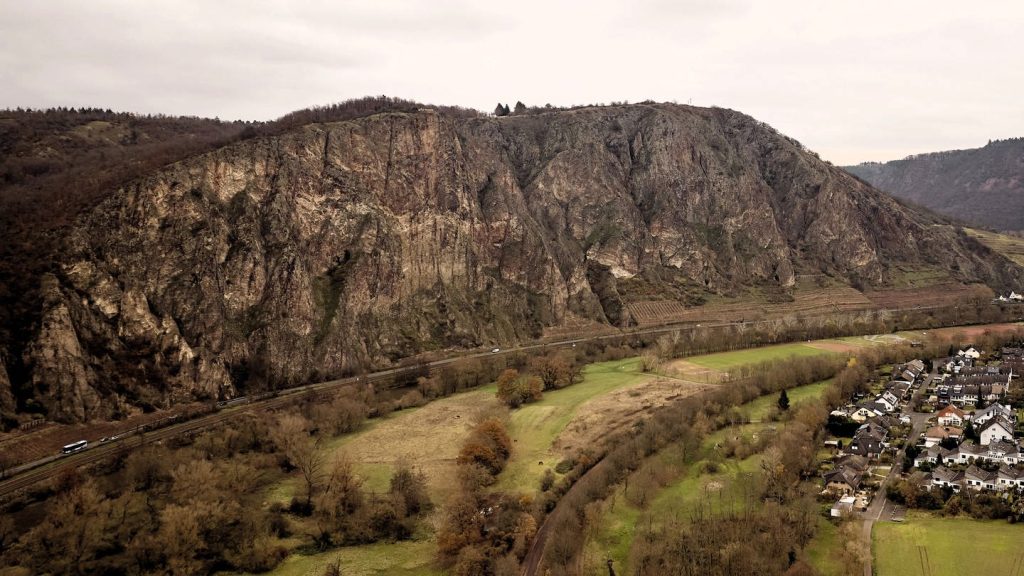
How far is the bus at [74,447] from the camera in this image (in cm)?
6066

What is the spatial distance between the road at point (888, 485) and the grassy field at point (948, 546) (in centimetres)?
55

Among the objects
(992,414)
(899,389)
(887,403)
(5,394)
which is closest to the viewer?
(992,414)

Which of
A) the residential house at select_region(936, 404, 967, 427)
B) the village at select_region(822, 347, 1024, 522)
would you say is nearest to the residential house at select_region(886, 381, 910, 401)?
the village at select_region(822, 347, 1024, 522)

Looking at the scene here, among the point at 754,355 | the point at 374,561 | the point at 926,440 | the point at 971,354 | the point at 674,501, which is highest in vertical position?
the point at 971,354

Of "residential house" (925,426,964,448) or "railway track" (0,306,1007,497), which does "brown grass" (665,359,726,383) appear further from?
"residential house" (925,426,964,448)

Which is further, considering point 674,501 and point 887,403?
point 887,403

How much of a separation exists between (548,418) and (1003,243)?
161402 mm

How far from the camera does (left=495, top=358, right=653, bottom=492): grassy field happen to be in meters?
60.3

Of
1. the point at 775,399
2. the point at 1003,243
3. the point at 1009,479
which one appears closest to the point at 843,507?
the point at 1009,479

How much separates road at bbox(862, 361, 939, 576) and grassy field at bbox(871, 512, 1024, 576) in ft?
Answer: 1.82

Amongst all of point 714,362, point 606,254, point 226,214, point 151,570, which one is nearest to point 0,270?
point 226,214

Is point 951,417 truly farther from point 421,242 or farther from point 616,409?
point 421,242

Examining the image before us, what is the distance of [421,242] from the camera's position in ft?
374

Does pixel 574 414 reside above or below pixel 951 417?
below
